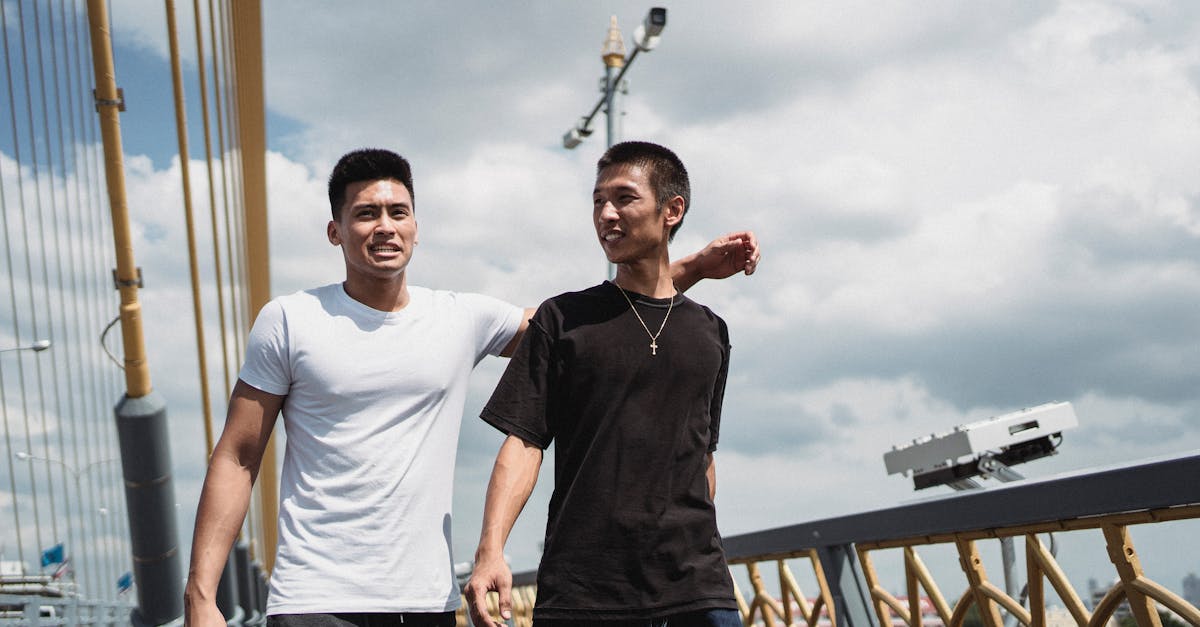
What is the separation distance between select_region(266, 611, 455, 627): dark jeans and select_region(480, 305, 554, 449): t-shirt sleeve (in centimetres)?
49

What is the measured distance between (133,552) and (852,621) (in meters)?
8.01

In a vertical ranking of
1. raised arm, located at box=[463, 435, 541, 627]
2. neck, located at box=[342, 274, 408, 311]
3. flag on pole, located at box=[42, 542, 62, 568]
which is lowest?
flag on pole, located at box=[42, 542, 62, 568]

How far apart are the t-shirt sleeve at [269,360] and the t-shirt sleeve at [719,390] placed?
987 millimetres

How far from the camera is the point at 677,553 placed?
2551 mm

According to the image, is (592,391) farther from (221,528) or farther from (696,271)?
(221,528)

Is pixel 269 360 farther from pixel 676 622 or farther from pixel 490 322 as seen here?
pixel 676 622

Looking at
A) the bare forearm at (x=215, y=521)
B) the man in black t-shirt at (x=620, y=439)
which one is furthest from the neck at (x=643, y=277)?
the bare forearm at (x=215, y=521)

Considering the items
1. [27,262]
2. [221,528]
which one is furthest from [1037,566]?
[27,262]

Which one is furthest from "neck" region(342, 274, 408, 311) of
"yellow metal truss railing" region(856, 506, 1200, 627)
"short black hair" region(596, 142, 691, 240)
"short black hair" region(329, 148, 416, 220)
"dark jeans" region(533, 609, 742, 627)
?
"yellow metal truss railing" region(856, 506, 1200, 627)

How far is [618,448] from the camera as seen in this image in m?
2.61

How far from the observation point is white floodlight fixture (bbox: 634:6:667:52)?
11039mm

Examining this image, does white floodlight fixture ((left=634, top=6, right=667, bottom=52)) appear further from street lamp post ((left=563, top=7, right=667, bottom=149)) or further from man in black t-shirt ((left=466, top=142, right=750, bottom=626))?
man in black t-shirt ((left=466, top=142, right=750, bottom=626))

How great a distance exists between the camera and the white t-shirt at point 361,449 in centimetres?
277

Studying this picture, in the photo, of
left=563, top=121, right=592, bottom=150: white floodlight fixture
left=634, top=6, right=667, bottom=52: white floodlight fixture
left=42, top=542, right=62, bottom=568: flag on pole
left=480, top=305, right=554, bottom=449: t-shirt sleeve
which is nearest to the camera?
left=480, top=305, right=554, bottom=449: t-shirt sleeve
